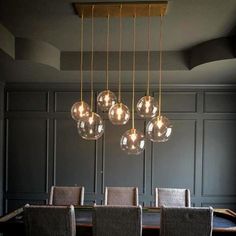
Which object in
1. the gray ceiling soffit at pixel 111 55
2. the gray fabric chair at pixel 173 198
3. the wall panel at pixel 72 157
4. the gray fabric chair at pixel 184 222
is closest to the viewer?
the gray fabric chair at pixel 184 222

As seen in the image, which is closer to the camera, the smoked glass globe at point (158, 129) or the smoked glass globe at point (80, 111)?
the smoked glass globe at point (158, 129)

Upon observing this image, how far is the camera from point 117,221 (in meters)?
2.63

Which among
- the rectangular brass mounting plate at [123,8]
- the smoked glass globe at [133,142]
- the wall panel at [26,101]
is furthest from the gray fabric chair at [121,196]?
the rectangular brass mounting plate at [123,8]

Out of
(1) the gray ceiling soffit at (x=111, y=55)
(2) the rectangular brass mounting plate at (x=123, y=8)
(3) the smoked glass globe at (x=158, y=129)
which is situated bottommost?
(3) the smoked glass globe at (x=158, y=129)

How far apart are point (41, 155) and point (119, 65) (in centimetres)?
207

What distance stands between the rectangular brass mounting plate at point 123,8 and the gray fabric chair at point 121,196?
7.01 feet

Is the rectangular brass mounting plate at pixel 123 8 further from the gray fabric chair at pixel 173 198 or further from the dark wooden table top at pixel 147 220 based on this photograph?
the gray fabric chair at pixel 173 198

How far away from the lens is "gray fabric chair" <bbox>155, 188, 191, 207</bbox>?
12.3 feet

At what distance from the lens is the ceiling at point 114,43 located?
277 cm

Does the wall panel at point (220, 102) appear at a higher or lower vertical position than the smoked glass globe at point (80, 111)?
higher

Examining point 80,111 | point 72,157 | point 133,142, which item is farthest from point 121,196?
point 72,157

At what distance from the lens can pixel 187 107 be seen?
4914mm

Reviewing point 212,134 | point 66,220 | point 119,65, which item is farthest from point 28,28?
point 212,134

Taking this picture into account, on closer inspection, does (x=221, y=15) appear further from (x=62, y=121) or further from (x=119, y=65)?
(x=62, y=121)
